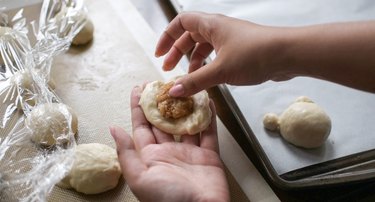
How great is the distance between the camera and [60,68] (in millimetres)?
1285

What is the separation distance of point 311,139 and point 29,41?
2.99ft

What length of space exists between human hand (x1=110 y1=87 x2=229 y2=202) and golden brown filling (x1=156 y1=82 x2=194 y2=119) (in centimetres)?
5

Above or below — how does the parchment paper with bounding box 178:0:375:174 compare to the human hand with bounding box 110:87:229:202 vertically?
below

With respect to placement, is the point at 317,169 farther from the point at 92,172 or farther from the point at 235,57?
the point at 92,172

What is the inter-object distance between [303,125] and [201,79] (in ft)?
1.31

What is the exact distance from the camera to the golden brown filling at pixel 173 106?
1.00 metres

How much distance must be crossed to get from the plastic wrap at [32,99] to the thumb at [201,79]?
0.97 feet

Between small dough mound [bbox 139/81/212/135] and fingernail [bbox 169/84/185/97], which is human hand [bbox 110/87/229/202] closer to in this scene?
small dough mound [bbox 139/81/212/135]

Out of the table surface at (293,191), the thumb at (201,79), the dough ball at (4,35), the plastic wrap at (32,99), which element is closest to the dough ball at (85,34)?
the plastic wrap at (32,99)

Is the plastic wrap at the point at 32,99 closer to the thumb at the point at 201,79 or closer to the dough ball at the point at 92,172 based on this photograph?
the dough ball at the point at 92,172

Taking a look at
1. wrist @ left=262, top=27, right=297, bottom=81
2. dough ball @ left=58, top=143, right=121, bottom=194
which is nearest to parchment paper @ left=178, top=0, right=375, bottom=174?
wrist @ left=262, top=27, right=297, bottom=81

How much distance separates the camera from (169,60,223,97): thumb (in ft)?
2.85

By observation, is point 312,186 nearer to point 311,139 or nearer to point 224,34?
point 311,139

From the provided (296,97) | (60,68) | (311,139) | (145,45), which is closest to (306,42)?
(311,139)
